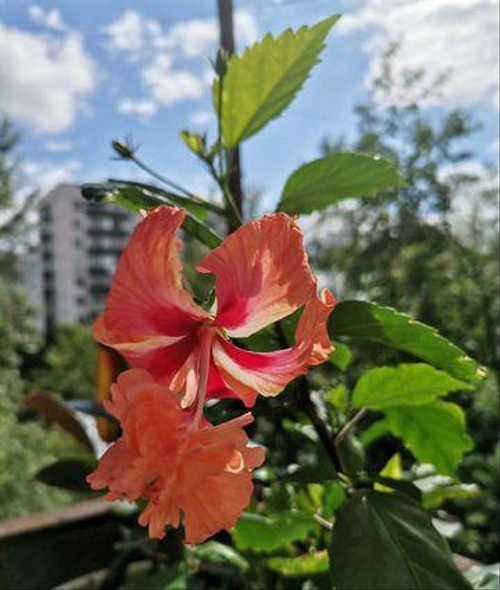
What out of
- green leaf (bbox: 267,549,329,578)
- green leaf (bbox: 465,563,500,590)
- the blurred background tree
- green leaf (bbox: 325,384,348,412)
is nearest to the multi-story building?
the blurred background tree

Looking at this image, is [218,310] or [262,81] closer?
[218,310]

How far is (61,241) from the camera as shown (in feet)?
109

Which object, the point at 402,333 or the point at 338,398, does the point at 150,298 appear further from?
the point at 338,398

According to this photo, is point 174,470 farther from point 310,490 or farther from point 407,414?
point 310,490

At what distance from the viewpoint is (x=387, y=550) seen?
0.46 meters

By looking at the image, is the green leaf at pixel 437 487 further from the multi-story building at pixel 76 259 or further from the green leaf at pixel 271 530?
the multi-story building at pixel 76 259

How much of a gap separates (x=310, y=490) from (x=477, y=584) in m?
0.35

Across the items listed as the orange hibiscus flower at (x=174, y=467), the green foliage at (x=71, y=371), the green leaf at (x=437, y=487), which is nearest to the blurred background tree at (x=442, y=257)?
the green leaf at (x=437, y=487)

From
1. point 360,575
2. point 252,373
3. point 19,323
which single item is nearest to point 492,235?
point 360,575

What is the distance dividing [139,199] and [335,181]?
0.53 feet

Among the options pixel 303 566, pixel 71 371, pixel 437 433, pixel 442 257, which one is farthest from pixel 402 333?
pixel 71 371

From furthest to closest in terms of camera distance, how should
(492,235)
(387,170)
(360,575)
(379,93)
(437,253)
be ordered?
(379,93) < (437,253) < (492,235) < (387,170) < (360,575)

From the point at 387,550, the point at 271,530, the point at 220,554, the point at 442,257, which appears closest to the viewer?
the point at 387,550

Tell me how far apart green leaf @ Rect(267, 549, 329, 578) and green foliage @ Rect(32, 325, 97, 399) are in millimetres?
10082
